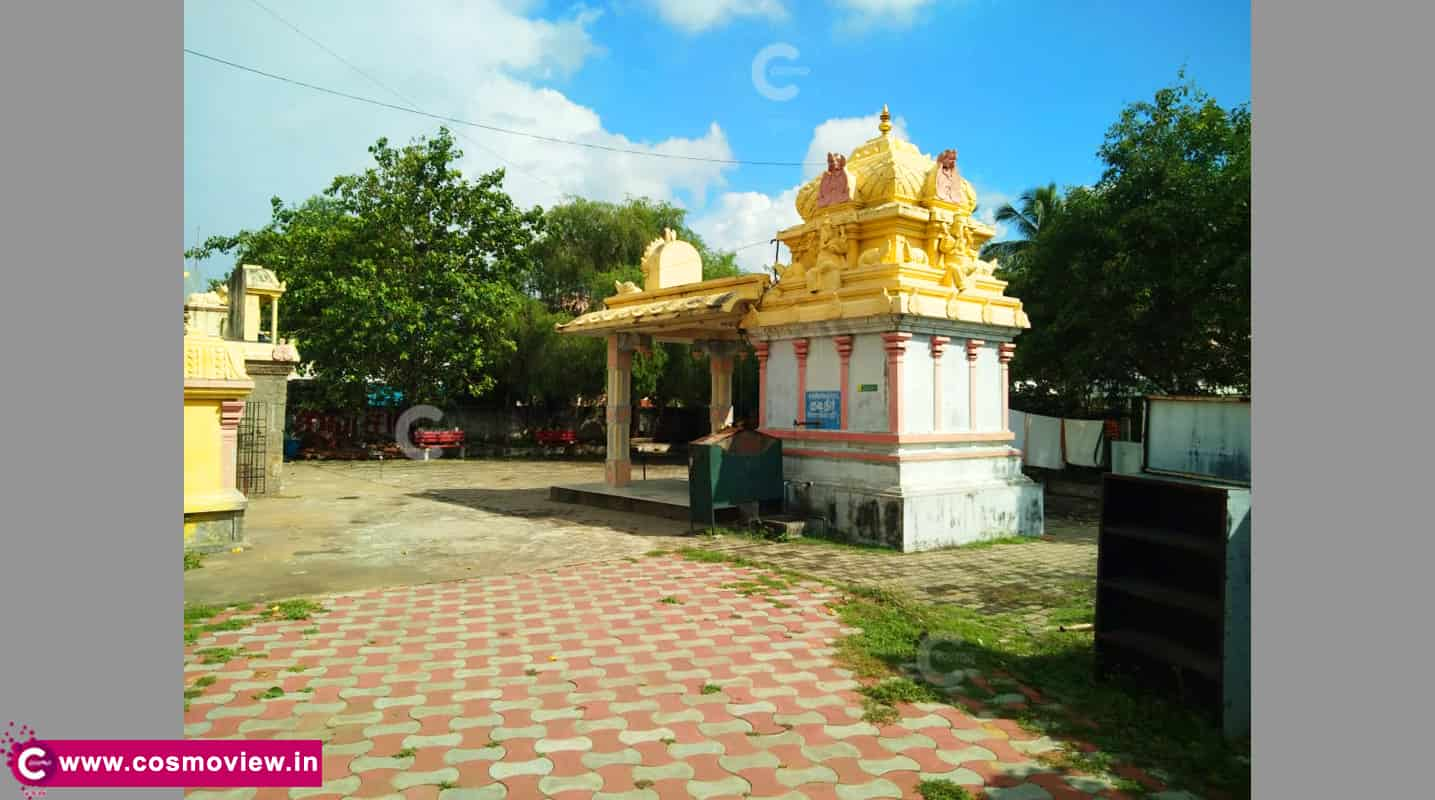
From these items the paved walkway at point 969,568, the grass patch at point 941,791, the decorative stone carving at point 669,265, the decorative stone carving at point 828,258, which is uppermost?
the decorative stone carving at point 669,265

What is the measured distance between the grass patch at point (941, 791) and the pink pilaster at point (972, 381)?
7512 millimetres

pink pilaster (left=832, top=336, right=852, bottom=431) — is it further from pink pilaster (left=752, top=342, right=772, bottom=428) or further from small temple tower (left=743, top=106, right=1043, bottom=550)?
pink pilaster (left=752, top=342, right=772, bottom=428)

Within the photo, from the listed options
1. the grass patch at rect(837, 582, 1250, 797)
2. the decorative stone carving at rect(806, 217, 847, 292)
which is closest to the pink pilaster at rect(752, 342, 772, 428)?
the decorative stone carving at rect(806, 217, 847, 292)

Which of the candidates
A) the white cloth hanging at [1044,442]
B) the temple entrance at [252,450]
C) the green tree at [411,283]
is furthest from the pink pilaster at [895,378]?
the green tree at [411,283]

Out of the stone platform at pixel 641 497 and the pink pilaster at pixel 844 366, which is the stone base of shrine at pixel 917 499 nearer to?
the pink pilaster at pixel 844 366

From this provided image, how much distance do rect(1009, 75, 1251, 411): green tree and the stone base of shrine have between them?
4.25 meters

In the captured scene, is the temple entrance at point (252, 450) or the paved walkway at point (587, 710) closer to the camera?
the paved walkway at point (587, 710)

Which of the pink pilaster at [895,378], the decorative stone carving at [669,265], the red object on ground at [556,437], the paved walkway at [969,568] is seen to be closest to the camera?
the paved walkway at [969,568]

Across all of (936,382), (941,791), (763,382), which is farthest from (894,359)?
(941,791)

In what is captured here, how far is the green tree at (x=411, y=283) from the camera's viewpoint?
22.5m

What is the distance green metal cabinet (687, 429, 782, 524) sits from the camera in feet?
33.7

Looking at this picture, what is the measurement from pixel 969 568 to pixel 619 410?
7.22 m

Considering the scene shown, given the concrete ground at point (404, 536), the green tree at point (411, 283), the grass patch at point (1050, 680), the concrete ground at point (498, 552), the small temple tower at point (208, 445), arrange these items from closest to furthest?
the grass patch at point (1050, 680) < the concrete ground at point (498, 552) < the concrete ground at point (404, 536) < the small temple tower at point (208, 445) < the green tree at point (411, 283)

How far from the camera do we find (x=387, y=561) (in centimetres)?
854
